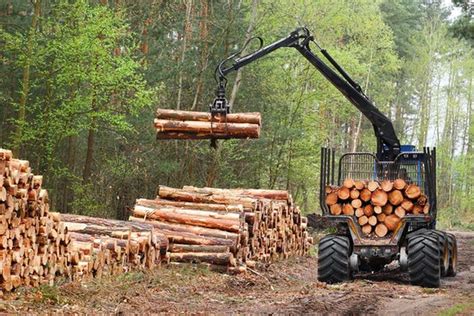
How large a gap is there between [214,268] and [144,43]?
16909 millimetres

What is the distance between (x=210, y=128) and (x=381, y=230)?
3875mm

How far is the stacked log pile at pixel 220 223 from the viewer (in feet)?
45.9

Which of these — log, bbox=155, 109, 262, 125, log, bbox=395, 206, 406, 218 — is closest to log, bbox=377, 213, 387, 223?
log, bbox=395, 206, 406, 218

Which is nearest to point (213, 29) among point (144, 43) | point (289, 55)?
point (144, 43)

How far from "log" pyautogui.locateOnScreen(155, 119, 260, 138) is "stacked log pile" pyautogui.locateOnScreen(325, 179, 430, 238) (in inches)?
92.9

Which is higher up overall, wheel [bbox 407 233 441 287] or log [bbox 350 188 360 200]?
log [bbox 350 188 360 200]

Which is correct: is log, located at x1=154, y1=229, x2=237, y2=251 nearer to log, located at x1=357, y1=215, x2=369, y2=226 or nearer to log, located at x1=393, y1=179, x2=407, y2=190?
log, located at x1=357, y1=215, x2=369, y2=226

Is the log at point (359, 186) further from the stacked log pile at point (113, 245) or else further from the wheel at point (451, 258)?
the stacked log pile at point (113, 245)

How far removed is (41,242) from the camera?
958 cm

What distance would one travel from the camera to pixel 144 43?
1148 inches

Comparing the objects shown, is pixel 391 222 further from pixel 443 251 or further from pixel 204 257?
pixel 204 257

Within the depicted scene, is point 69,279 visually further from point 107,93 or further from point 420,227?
point 107,93

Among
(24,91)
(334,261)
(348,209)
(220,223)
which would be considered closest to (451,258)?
(348,209)

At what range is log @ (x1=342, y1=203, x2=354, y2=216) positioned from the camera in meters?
14.2
